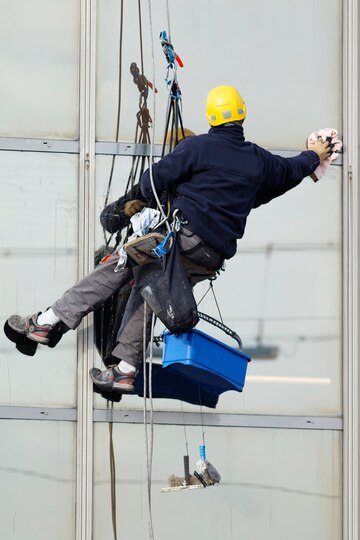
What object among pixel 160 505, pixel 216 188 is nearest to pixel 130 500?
pixel 160 505

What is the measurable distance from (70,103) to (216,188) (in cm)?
157

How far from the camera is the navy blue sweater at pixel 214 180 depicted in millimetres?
8602

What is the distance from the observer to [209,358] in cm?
855

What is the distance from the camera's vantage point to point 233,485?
9.62m

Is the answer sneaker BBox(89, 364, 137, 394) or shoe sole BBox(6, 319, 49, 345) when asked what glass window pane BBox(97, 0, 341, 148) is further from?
sneaker BBox(89, 364, 137, 394)

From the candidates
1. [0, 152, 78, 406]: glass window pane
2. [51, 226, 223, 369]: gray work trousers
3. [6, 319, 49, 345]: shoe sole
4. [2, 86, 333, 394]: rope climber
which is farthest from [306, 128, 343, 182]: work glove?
[6, 319, 49, 345]: shoe sole

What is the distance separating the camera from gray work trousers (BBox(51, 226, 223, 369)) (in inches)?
355

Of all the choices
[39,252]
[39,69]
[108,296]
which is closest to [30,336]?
[108,296]

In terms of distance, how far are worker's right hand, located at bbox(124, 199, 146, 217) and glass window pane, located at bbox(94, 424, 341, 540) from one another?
131cm

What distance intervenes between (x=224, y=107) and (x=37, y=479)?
2590 mm

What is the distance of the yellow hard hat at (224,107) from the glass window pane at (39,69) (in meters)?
1.32

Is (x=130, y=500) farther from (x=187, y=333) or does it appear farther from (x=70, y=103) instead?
(x=70, y=103)

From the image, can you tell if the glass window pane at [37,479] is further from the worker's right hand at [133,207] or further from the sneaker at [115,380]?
the worker's right hand at [133,207]

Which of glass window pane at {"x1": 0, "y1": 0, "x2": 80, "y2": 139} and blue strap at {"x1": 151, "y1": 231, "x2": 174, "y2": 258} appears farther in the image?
Answer: glass window pane at {"x1": 0, "y1": 0, "x2": 80, "y2": 139}
